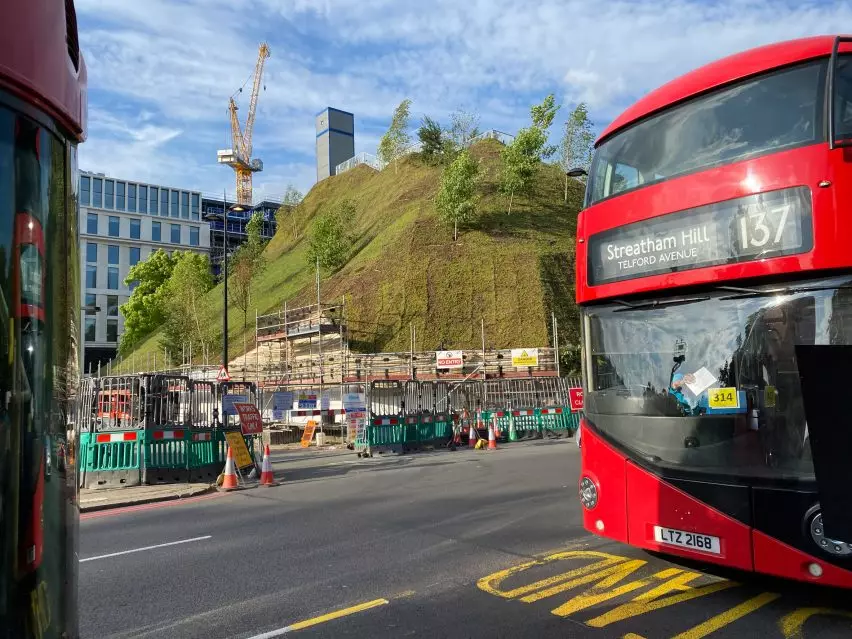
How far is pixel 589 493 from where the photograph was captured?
244 inches

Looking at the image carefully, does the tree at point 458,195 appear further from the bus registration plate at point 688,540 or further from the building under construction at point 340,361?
the bus registration plate at point 688,540

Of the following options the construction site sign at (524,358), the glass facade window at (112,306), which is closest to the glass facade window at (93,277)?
the glass facade window at (112,306)

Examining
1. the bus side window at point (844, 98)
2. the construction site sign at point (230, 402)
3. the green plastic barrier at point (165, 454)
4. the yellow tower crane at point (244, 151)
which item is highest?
the yellow tower crane at point (244, 151)

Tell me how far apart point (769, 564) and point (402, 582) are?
3.10 m

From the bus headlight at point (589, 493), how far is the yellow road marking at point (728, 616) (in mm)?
1428

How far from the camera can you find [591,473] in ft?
20.4

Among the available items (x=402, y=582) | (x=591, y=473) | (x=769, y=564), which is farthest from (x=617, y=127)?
(x=402, y=582)

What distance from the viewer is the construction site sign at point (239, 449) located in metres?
14.0

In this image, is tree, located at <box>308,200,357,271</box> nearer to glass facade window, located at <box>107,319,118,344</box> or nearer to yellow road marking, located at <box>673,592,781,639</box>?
glass facade window, located at <box>107,319,118,344</box>

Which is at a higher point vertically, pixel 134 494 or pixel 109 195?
pixel 109 195

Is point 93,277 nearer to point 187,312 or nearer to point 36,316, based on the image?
point 187,312

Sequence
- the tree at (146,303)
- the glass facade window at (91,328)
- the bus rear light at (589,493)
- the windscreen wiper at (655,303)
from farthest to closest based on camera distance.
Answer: the glass facade window at (91,328) → the tree at (146,303) → the bus rear light at (589,493) → the windscreen wiper at (655,303)

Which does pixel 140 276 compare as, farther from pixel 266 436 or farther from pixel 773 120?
pixel 773 120

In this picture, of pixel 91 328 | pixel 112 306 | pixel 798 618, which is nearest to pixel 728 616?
pixel 798 618
